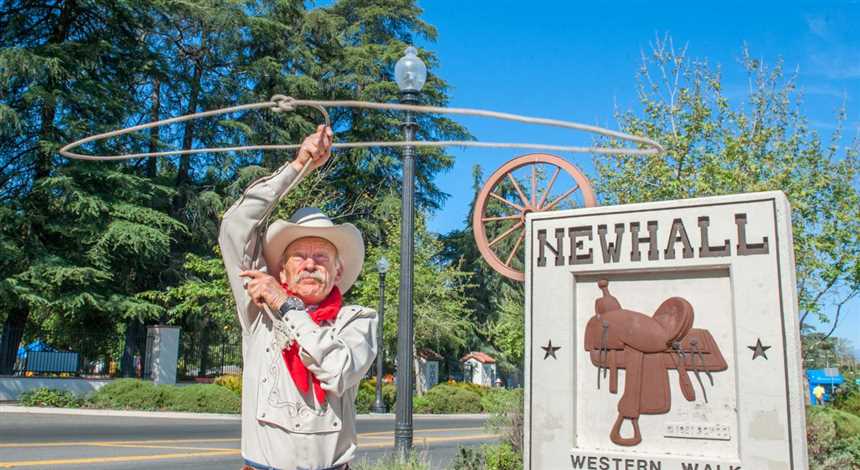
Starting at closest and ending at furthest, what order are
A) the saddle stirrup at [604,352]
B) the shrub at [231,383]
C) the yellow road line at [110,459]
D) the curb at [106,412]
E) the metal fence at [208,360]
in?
the saddle stirrup at [604,352] → the yellow road line at [110,459] → the curb at [106,412] → the shrub at [231,383] → the metal fence at [208,360]

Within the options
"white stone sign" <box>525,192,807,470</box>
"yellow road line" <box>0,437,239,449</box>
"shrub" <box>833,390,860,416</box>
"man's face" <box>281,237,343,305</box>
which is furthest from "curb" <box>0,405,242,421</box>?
"man's face" <box>281,237,343,305</box>

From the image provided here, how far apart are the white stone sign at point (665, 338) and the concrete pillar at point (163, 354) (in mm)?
20462

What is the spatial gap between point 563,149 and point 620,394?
2560 millimetres

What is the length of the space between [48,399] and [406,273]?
51.6ft

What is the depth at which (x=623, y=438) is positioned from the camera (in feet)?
17.7

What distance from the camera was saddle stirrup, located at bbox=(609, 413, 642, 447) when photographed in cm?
536

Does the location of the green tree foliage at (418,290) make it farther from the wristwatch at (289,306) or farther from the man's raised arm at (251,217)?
the wristwatch at (289,306)

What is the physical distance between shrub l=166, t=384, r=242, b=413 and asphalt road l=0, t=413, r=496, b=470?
1.55 m

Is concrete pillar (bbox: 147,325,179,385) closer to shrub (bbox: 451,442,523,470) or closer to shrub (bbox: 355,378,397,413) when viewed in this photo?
shrub (bbox: 355,378,397,413)

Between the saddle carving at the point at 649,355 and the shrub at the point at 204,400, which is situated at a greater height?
the saddle carving at the point at 649,355

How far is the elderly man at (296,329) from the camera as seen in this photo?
10.1 ft

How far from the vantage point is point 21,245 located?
73.7 ft

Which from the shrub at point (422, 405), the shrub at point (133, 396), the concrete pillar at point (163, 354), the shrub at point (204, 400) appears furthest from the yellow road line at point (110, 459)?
the shrub at point (422, 405)

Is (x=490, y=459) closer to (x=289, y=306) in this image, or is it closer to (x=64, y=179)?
(x=289, y=306)
